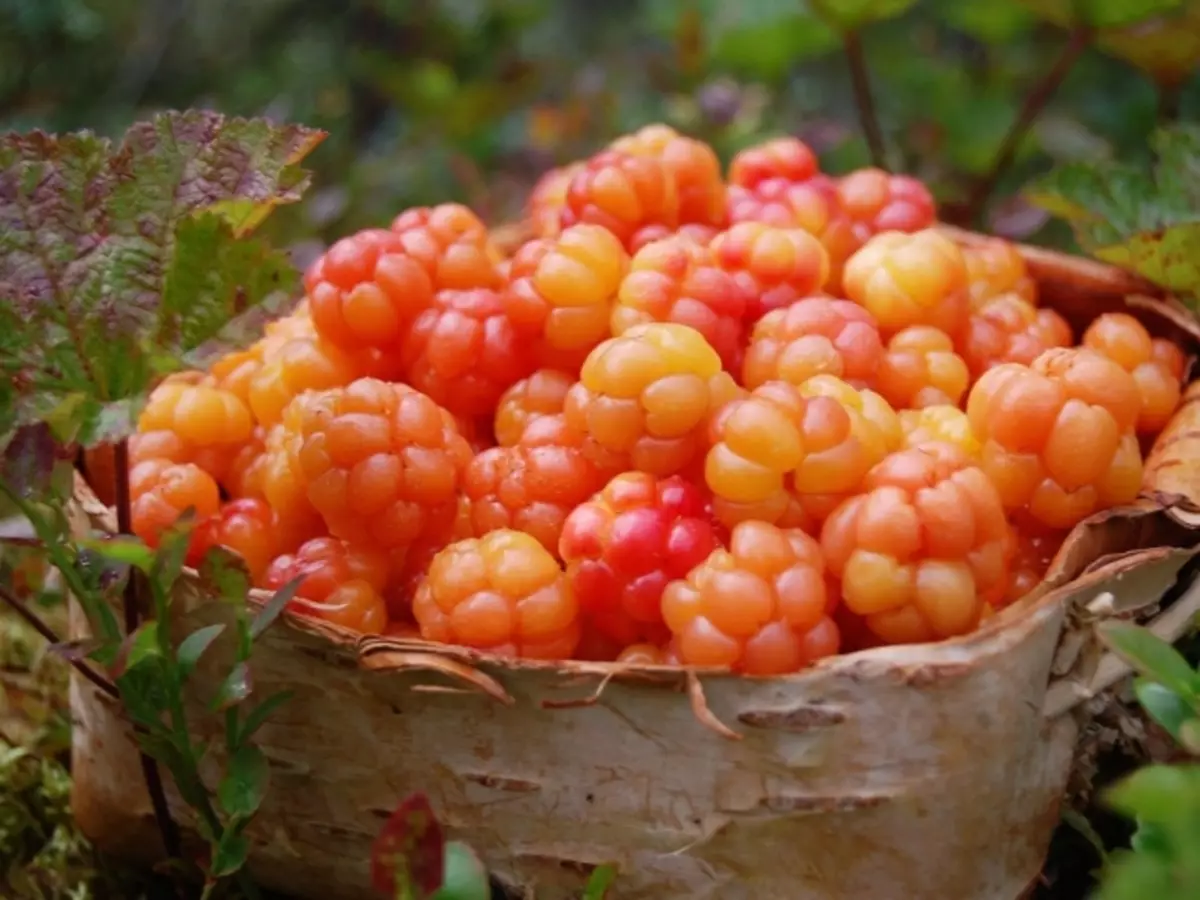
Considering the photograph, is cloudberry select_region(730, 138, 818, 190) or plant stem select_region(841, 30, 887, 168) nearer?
cloudberry select_region(730, 138, 818, 190)

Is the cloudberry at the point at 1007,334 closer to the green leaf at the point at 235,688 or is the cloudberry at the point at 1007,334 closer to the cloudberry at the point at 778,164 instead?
the cloudberry at the point at 778,164

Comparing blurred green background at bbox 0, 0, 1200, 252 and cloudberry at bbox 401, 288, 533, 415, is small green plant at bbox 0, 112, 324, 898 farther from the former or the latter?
blurred green background at bbox 0, 0, 1200, 252

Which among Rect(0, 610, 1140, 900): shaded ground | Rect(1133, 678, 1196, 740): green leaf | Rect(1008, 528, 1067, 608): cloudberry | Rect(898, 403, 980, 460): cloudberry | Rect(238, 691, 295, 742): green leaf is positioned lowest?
Rect(0, 610, 1140, 900): shaded ground

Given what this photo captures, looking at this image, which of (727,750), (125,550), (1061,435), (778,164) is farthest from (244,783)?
(778,164)

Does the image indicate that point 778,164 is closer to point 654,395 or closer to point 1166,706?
point 654,395

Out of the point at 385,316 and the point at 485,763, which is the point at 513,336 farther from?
the point at 485,763

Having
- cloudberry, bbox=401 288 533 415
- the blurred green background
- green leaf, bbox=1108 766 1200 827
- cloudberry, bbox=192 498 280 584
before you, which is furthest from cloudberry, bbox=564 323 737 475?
the blurred green background
